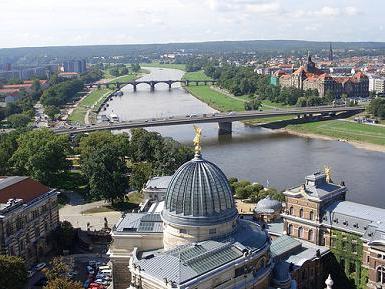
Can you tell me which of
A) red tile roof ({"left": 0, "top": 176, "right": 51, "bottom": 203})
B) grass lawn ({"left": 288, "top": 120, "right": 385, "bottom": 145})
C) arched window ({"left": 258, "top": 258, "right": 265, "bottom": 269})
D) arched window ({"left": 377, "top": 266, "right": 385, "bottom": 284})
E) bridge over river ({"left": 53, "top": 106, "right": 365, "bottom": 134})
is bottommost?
grass lawn ({"left": 288, "top": 120, "right": 385, "bottom": 145})

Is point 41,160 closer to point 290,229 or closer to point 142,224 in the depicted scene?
point 142,224

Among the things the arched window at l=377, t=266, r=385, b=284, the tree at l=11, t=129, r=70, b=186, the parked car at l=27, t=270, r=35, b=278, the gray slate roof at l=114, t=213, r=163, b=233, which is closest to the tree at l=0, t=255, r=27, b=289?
the parked car at l=27, t=270, r=35, b=278

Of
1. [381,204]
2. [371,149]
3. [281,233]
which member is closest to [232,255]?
[281,233]

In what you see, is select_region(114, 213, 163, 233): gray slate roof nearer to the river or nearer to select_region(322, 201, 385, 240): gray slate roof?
select_region(322, 201, 385, 240): gray slate roof

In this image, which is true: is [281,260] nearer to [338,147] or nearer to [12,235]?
[12,235]

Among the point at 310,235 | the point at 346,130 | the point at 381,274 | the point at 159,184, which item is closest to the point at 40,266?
the point at 159,184

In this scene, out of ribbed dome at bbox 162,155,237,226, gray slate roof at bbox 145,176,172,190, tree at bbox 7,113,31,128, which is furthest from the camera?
tree at bbox 7,113,31,128

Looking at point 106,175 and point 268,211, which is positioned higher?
point 106,175
